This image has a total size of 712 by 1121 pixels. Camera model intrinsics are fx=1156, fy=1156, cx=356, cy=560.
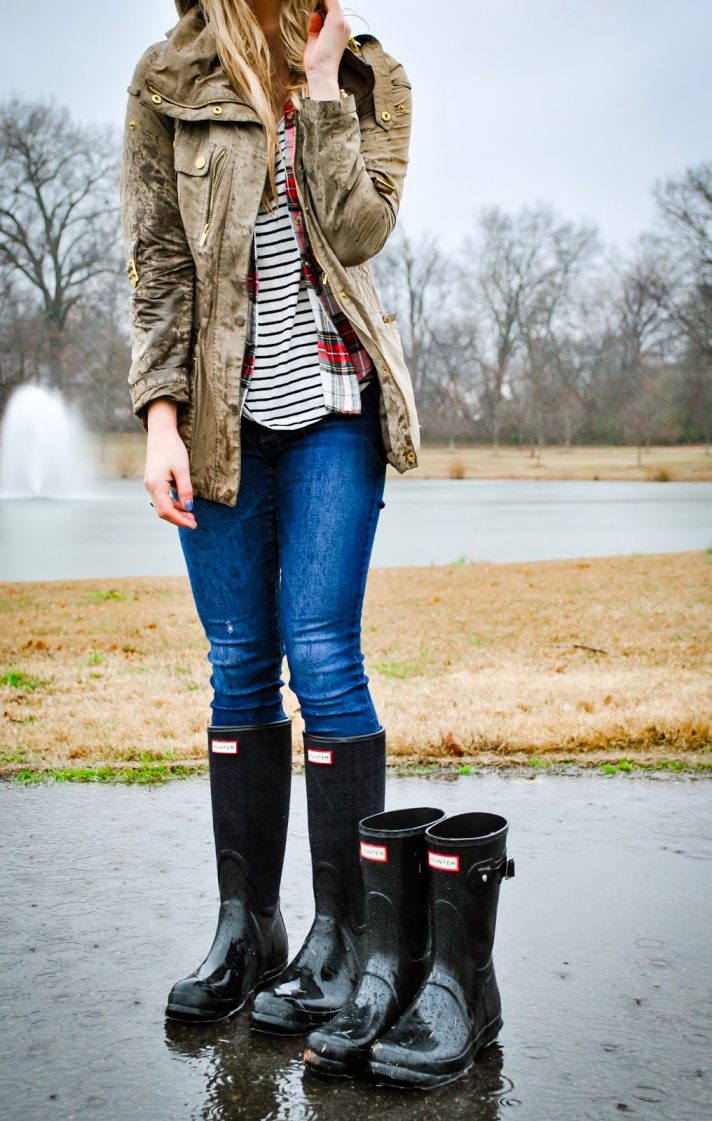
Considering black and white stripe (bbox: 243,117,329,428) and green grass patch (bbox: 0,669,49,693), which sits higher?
black and white stripe (bbox: 243,117,329,428)

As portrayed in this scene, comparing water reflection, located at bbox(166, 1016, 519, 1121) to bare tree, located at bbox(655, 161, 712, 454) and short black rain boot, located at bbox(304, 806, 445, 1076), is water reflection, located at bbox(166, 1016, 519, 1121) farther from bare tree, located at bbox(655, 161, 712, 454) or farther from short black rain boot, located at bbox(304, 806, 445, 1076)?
bare tree, located at bbox(655, 161, 712, 454)

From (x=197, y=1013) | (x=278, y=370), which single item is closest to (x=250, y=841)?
(x=197, y=1013)

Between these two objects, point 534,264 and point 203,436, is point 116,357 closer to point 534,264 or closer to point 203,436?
point 534,264

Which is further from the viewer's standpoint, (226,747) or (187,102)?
(226,747)

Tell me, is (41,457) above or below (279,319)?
below

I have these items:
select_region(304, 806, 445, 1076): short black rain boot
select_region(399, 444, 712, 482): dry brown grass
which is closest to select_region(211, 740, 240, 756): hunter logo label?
select_region(304, 806, 445, 1076): short black rain boot

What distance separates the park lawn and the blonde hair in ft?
7.65

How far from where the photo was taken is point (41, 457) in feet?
98.3

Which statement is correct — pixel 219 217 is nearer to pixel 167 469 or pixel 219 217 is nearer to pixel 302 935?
pixel 167 469

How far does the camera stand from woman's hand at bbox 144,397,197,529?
214 centimetres

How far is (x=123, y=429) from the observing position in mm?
42625

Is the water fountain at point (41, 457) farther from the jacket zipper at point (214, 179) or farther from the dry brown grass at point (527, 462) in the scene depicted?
the jacket zipper at point (214, 179)

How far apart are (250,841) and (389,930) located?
0.40 meters

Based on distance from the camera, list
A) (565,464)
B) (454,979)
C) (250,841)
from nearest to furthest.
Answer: (454,979)
(250,841)
(565,464)
